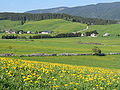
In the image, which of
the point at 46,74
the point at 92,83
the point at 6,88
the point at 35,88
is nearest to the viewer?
the point at 6,88

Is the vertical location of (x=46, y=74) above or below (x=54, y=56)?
above

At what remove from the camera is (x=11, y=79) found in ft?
44.3

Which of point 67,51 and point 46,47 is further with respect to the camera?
point 46,47

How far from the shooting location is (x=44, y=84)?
13.3 metres

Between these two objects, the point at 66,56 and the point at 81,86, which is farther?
the point at 66,56

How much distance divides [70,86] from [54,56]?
171 feet

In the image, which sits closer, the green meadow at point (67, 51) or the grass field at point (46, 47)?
the green meadow at point (67, 51)

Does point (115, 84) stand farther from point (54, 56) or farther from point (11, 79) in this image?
point (54, 56)

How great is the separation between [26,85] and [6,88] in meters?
1.47

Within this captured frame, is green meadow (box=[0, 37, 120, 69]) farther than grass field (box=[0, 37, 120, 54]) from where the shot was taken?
No

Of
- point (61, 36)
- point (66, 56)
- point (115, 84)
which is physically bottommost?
point (61, 36)

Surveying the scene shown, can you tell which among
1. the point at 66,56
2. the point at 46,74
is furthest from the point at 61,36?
the point at 46,74

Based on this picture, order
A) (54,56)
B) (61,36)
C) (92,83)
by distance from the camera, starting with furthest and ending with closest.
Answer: (61,36) < (54,56) < (92,83)

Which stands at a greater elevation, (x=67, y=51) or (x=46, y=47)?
(x=67, y=51)
